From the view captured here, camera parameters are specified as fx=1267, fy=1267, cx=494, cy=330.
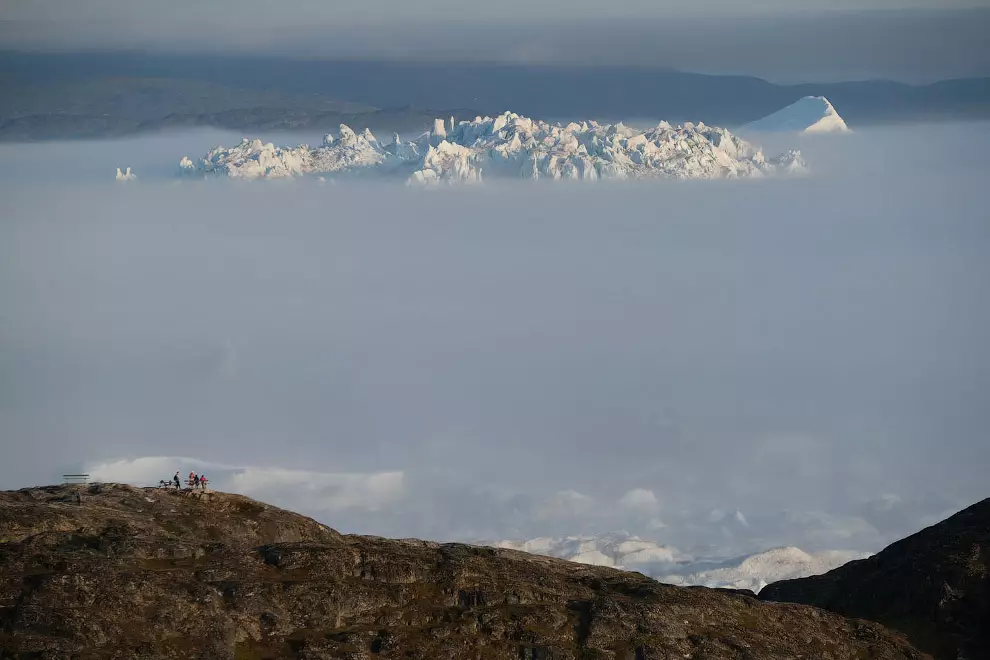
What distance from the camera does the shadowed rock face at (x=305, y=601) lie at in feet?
304

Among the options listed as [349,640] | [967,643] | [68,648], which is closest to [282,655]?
[349,640]

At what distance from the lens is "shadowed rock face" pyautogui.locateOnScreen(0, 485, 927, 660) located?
304ft

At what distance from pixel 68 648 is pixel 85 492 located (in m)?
38.9

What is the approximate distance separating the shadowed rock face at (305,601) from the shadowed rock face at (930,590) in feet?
39.3

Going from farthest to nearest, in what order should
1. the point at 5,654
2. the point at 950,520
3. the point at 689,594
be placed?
the point at 950,520 < the point at 689,594 < the point at 5,654

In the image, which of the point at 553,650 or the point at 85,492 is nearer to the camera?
the point at 553,650

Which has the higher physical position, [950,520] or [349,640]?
[950,520]

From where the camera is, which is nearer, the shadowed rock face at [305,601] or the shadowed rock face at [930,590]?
the shadowed rock face at [305,601]

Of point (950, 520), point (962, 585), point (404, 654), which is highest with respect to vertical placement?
point (950, 520)

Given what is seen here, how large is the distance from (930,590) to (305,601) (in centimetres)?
7053

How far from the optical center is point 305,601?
10025 cm

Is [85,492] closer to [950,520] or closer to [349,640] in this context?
[349,640]

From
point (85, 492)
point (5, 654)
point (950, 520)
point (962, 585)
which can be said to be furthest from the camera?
point (950, 520)

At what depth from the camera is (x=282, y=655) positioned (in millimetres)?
93750
